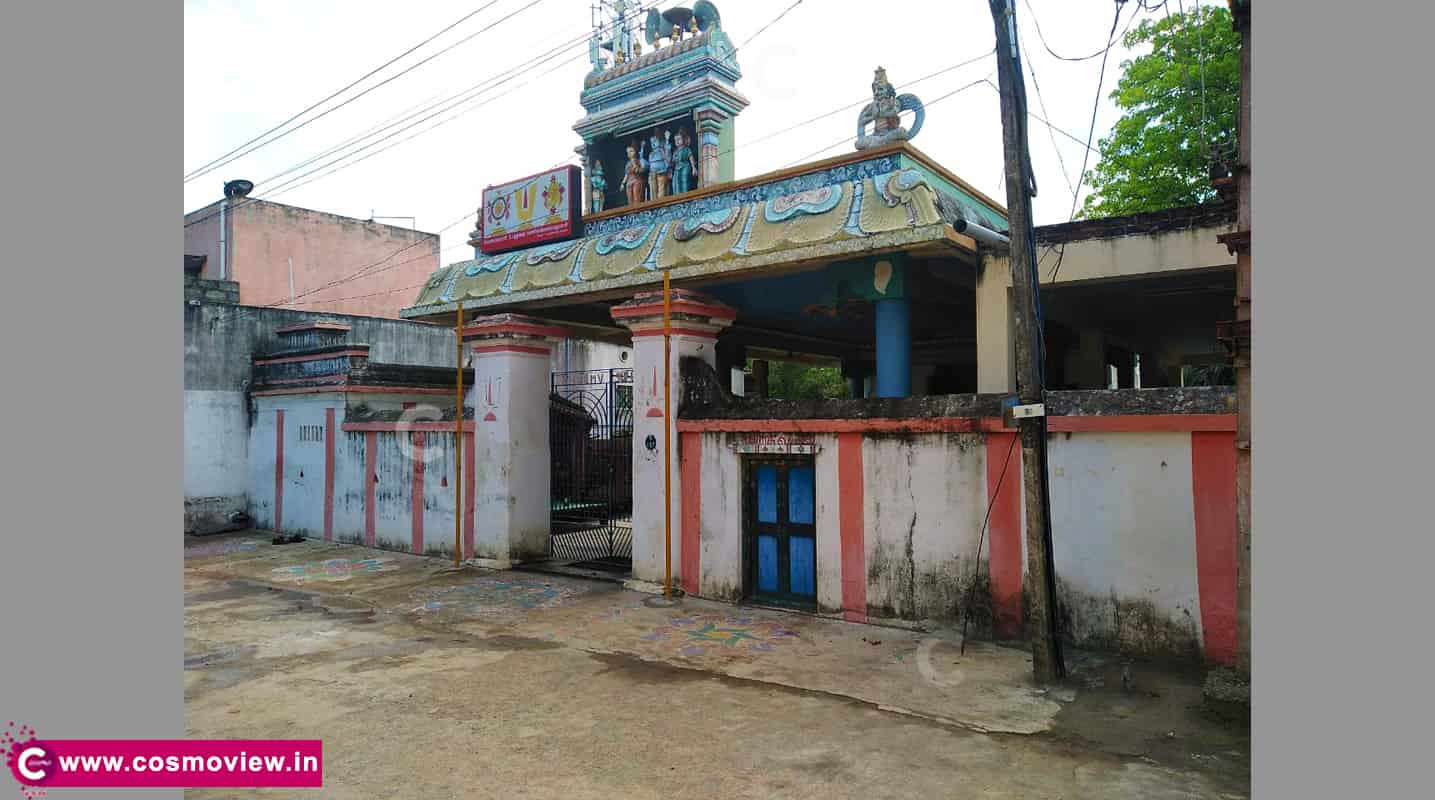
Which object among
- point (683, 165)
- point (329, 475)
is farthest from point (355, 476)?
point (683, 165)

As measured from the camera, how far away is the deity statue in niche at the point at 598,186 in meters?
10.7

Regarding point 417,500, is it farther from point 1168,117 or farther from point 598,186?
point 1168,117

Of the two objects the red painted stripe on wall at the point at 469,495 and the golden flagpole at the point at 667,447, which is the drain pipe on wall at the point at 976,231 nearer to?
the golden flagpole at the point at 667,447

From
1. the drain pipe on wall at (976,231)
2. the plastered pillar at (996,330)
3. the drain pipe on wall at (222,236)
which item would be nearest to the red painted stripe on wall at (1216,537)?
the plastered pillar at (996,330)

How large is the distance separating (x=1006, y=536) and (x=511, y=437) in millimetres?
6276

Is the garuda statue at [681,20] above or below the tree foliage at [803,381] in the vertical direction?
above

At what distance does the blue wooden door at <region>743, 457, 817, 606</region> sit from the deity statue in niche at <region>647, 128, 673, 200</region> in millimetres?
3697

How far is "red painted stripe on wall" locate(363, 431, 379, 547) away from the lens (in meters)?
12.6

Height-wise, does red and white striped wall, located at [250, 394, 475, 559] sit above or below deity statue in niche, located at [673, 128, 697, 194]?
below

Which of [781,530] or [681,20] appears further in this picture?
[681,20]

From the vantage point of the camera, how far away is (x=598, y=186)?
10.7 meters

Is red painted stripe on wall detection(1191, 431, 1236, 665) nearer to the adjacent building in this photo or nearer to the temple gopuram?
the temple gopuram

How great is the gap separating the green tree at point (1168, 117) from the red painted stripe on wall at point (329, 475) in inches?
562

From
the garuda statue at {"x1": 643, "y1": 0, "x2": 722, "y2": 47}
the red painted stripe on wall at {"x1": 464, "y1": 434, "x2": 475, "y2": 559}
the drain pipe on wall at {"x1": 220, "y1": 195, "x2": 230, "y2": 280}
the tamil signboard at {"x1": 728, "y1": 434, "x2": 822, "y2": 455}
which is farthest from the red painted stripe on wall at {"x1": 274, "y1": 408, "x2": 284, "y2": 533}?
the tamil signboard at {"x1": 728, "y1": 434, "x2": 822, "y2": 455}
